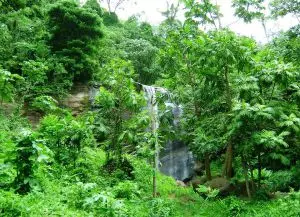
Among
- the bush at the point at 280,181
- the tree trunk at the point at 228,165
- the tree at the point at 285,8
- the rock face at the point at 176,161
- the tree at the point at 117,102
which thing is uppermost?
the tree at the point at 285,8

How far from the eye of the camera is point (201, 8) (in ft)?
55.0

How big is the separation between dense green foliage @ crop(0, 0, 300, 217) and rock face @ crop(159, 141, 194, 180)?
3576 mm

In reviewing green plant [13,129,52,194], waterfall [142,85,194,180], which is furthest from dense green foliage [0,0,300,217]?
waterfall [142,85,194,180]

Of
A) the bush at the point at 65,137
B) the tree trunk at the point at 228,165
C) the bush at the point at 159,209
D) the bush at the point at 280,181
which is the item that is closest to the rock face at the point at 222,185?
the tree trunk at the point at 228,165

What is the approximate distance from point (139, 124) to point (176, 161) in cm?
697

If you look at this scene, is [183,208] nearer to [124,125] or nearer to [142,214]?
[142,214]

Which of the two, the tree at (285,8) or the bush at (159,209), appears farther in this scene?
the tree at (285,8)

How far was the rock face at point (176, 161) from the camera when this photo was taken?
1688 cm

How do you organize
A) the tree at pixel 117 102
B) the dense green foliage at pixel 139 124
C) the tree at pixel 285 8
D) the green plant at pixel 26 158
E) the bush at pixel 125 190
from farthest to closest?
the tree at pixel 285 8, the tree at pixel 117 102, the bush at pixel 125 190, the dense green foliage at pixel 139 124, the green plant at pixel 26 158

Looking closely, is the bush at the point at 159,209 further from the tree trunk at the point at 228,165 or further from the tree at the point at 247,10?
the tree at the point at 247,10

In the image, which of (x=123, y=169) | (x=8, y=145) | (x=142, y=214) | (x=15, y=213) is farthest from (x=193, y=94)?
(x=15, y=213)

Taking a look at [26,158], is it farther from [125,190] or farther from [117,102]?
[117,102]

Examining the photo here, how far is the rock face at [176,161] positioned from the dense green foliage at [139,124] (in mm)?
3576

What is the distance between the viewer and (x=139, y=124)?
10750 millimetres
